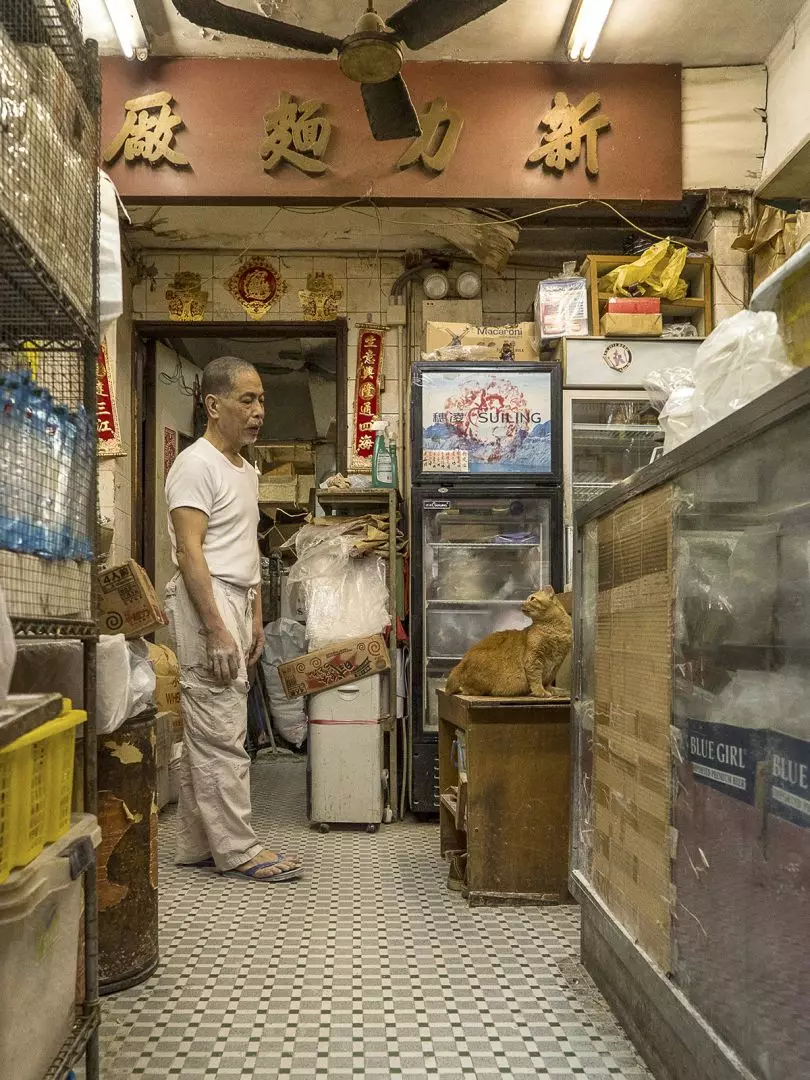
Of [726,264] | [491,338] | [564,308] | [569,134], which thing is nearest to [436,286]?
[491,338]

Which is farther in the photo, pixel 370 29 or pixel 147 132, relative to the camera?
pixel 147 132

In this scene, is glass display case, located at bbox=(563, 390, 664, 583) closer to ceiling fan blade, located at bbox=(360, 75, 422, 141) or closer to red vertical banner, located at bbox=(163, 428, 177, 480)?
ceiling fan blade, located at bbox=(360, 75, 422, 141)

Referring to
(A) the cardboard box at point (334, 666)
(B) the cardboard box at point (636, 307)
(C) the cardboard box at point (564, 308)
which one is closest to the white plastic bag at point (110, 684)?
(A) the cardboard box at point (334, 666)

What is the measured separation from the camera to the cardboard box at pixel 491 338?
4.73 meters

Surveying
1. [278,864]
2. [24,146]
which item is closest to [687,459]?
[24,146]

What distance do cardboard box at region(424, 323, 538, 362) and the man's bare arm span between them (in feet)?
6.89

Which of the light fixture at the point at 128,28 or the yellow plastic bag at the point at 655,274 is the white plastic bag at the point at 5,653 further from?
the yellow plastic bag at the point at 655,274

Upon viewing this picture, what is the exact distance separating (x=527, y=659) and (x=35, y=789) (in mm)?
2063

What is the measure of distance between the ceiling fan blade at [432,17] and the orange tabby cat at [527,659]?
200 cm

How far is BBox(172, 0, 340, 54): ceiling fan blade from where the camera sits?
2949 millimetres

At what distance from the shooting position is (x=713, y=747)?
1498mm

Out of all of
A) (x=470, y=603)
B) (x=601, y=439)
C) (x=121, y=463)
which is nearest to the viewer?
(x=470, y=603)

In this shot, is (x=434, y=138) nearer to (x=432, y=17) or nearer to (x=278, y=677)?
(x=432, y=17)

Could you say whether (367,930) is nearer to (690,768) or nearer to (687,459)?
(690,768)
